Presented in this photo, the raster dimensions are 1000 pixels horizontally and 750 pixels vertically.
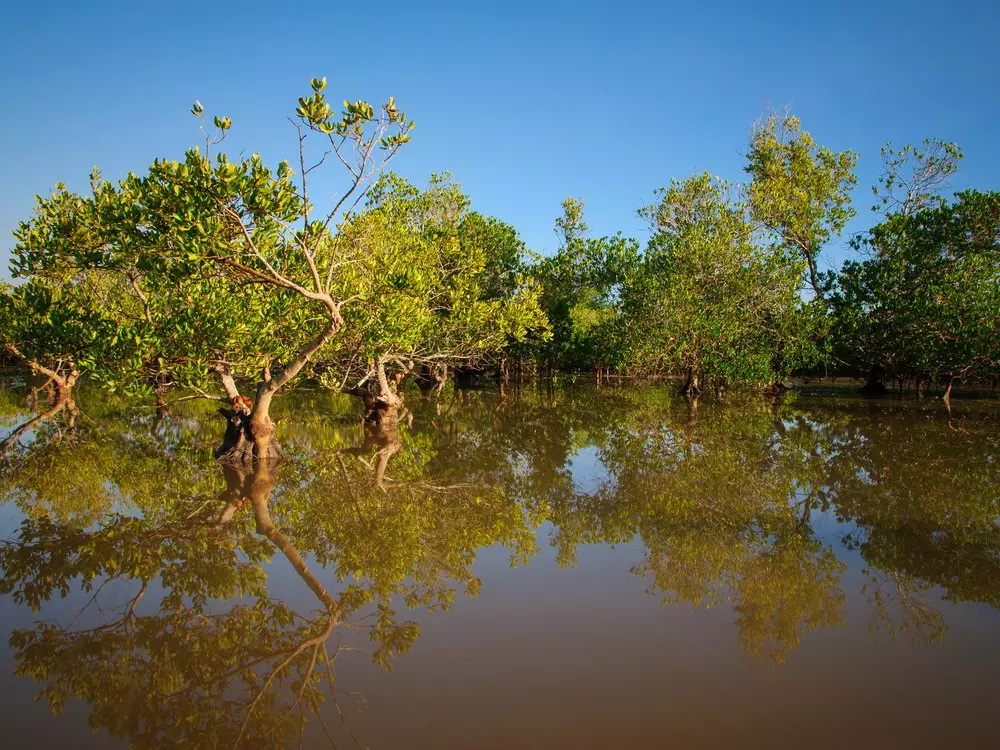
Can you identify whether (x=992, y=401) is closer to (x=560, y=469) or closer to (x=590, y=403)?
(x=590, y=403)

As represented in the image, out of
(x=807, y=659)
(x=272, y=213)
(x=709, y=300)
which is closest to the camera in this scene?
(x=807, y=659)

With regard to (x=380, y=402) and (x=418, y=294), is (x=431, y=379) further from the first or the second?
(x=418, y=294)

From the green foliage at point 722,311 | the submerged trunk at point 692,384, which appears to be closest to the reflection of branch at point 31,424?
the green foliage at point 722,311

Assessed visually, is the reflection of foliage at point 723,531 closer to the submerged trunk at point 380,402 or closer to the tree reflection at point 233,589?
the tree reflection at point 233,589

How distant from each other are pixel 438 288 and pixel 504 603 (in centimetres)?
1611

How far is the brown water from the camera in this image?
3859mm

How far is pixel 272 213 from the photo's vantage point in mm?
9383

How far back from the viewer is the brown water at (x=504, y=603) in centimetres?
386

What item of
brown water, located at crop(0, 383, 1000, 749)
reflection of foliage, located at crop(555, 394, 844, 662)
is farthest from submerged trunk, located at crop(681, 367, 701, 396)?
brown water, located at crop(0, 383, 1000, 749)

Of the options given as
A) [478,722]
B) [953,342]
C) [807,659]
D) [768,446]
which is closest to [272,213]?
[478,722]

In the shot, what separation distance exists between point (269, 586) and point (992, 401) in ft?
97.4

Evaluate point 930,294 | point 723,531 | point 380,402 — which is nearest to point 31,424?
point 380,402

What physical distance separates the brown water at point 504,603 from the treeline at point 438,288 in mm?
2640

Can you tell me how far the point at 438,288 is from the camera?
2092 cm
